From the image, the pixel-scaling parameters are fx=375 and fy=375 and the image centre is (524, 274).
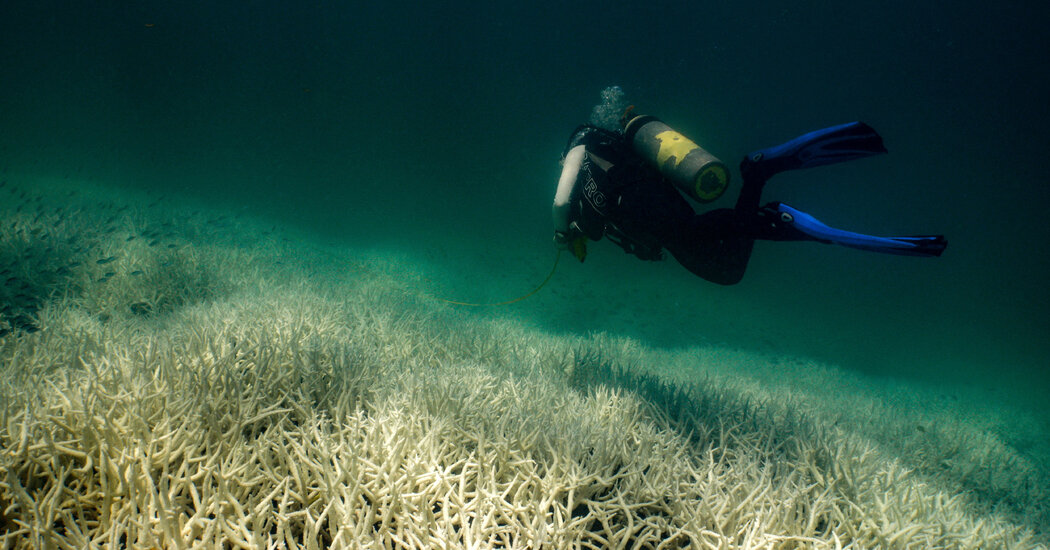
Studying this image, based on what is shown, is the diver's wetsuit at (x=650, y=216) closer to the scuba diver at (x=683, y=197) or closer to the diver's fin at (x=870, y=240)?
the scuba diver at (x=683, y=197)

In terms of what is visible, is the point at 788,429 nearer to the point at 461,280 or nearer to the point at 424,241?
the point at 461,280

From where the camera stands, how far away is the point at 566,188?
4.34 meters

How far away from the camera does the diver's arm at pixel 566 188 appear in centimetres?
434

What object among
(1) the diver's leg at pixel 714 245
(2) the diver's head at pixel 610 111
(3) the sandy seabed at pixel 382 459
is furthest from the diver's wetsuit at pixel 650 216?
(2) the diver's head at pixel 610 111

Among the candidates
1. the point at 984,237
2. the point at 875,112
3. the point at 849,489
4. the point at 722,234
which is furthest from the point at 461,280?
the point at 984,237

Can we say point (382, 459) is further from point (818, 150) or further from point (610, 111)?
point (610, 111)

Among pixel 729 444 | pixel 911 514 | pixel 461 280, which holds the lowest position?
pixel 461 280

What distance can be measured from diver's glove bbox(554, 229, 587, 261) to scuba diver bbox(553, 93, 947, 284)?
0.5 inches

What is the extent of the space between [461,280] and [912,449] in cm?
1694

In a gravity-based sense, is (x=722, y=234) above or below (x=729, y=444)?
above

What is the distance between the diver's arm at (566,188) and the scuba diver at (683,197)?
0.01 m

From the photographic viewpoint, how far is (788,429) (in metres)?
3.25

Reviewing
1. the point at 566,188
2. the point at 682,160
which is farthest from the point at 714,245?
the point at 566,188

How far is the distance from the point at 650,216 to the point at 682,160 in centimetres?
67
